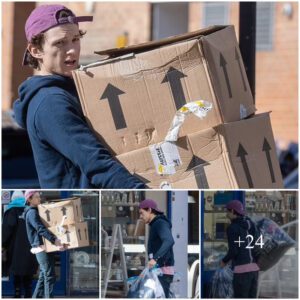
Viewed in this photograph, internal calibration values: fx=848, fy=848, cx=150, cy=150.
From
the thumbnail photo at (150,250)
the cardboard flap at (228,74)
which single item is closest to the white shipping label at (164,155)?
the cardboard flap at (228,74)

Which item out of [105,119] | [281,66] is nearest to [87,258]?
[105,119]

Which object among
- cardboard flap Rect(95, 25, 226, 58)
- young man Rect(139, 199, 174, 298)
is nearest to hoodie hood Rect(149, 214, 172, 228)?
young man Rect(139, 199, 174, 298)

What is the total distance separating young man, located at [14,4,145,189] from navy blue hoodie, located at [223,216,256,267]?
22.7 inches

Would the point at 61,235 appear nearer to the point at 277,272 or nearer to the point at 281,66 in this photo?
the point at 277,272

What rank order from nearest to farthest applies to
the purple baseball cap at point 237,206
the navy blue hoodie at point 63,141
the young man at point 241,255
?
the navy blue hoodie at point 63,141 < the purple baseball cap at point 237,206 < the young man at point 241,255

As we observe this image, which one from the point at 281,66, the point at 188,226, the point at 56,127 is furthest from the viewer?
the point at 281,66

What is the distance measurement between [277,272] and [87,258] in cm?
83

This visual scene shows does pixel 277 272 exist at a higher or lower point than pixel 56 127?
lower

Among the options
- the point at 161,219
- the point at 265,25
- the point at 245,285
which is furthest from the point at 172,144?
the point at 265,25

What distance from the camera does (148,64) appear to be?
3.28m

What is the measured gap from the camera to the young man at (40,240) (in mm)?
3670

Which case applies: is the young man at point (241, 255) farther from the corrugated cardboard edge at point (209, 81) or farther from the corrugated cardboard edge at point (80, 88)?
the corrugated cardboard edge at point (80, 88)

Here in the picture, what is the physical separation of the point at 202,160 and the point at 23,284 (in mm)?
1053

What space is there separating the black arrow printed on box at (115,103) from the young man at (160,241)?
0.47m
